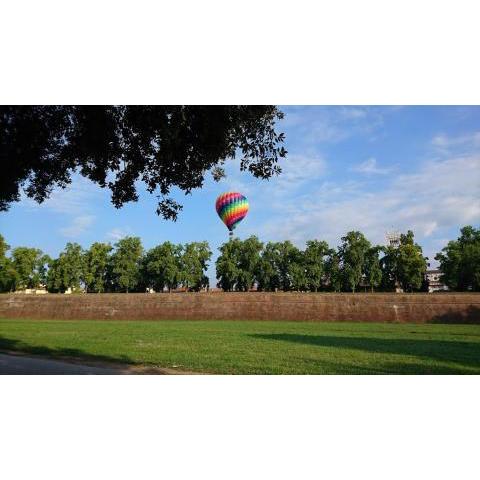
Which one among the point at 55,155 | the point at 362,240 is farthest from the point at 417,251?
the point at 55,155

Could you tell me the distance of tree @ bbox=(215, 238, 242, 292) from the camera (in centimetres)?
5619

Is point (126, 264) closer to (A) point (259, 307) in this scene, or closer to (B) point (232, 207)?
(B) point (232, 207)

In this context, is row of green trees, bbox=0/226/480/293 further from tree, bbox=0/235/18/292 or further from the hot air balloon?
the hot air balloon

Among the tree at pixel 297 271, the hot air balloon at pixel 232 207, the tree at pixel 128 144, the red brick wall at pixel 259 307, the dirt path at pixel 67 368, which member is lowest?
the dirt path at pixel 67 368

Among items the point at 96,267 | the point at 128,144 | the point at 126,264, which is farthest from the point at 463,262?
the point at 128,144

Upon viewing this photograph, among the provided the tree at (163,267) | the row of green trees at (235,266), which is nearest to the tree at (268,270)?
the row of green trees at (235,266)

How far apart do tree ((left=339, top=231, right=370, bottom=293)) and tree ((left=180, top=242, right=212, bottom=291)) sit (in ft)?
56.0

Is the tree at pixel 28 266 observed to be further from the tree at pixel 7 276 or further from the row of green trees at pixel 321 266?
the row of green trees at pixel 321 266

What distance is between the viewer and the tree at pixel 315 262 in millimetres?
54812

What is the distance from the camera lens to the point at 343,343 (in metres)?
15.1

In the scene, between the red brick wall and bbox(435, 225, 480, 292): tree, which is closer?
the red brick wall

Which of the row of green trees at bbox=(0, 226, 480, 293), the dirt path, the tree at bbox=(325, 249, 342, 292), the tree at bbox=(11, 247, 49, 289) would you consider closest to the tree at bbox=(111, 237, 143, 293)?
the row of green trees at bbox=(0, 226, 480, 293)

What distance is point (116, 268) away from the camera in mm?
56688

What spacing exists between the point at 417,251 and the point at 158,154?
158 feet
